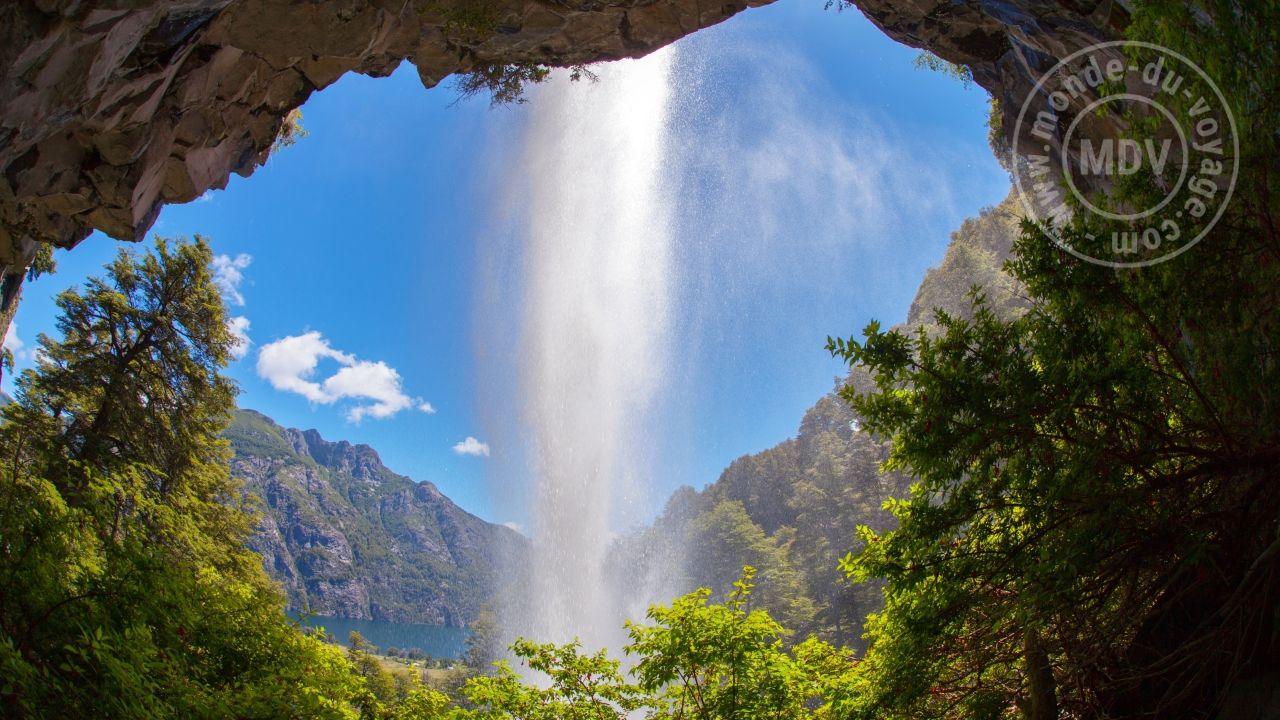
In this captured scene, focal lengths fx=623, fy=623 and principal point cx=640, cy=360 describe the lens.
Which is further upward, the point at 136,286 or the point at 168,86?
the point at 136,286

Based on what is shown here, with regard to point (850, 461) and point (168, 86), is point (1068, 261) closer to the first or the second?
point (168, 86)

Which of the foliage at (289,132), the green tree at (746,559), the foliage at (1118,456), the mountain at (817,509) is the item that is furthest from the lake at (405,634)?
the foliage at (1118,456)

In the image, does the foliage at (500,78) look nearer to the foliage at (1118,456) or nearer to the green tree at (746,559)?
the foliage at (1118,456)

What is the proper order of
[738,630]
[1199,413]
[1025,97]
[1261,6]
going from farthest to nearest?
[1025,97] → [738,630] → [1199,413] → [1261,6]

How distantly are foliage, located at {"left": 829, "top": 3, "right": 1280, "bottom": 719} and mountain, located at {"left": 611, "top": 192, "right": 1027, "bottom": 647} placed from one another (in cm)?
3457

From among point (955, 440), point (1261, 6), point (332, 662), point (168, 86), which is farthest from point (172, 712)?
point (168, 86)

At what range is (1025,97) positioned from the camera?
33.7 ft

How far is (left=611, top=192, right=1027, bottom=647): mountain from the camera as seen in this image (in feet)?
136

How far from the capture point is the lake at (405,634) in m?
146

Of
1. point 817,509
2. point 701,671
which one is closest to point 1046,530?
point 701,671

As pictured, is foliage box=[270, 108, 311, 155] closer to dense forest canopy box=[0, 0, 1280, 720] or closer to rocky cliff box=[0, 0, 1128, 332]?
rocky cliff box=[0, 0, 1128, 332]

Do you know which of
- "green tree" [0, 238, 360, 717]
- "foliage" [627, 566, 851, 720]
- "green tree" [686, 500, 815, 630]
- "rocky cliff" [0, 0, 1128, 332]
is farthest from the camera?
"green tree" [686, 500, 815, 630]

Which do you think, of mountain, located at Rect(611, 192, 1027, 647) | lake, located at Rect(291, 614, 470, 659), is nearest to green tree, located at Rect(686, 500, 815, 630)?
mountain, located at Rect(611, 192, 1027, 647)

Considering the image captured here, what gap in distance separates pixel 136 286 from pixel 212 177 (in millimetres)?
6521
